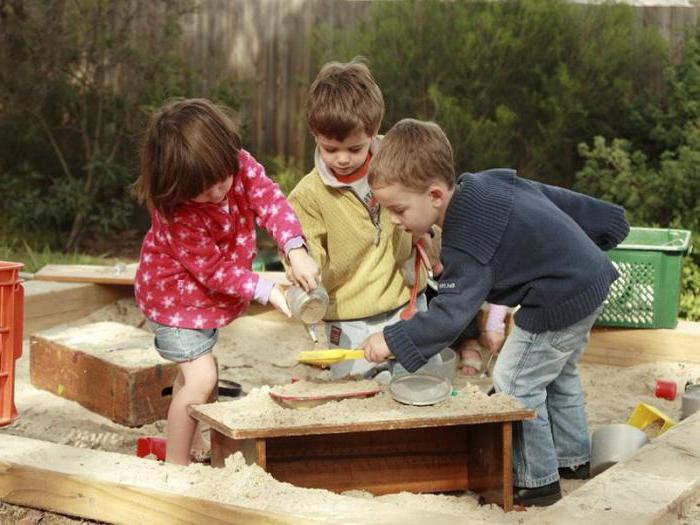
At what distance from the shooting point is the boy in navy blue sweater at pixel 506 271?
3.38 metres

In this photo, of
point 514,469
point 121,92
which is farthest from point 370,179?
point 121,92

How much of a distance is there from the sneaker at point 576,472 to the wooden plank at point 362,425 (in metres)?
0.66

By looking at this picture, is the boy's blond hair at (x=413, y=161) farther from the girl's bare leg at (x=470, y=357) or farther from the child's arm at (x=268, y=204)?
the girl's bare leg at (x=470, y=357)

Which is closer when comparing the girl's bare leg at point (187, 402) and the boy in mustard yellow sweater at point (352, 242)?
the girl's bare leg at point (187, 402)

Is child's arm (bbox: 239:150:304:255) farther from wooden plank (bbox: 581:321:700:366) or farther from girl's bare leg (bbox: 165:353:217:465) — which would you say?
wooden plank (bbox: 581:321:700:366)

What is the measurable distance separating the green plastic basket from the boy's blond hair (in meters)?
2.03

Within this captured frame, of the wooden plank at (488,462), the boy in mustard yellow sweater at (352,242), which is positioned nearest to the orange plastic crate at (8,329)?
the boy in mustard yellow sweater at (352,242)

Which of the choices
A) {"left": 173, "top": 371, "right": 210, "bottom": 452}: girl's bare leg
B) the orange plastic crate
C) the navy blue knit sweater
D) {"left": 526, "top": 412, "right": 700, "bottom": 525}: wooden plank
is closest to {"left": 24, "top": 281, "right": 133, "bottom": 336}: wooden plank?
{"left": 173, "top": 371, "right": 210, "bottom": 452}: girl's bare leg

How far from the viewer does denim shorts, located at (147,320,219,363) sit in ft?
12.6

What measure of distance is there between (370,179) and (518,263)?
512mm

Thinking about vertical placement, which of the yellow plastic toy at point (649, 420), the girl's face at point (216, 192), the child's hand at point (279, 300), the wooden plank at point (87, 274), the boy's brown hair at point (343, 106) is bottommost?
the yellow plastic toy at point (649, 420)

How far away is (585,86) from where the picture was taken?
8461 millimetres

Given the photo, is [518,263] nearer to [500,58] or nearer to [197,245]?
[197,245]

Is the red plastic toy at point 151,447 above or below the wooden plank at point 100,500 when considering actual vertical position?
below
